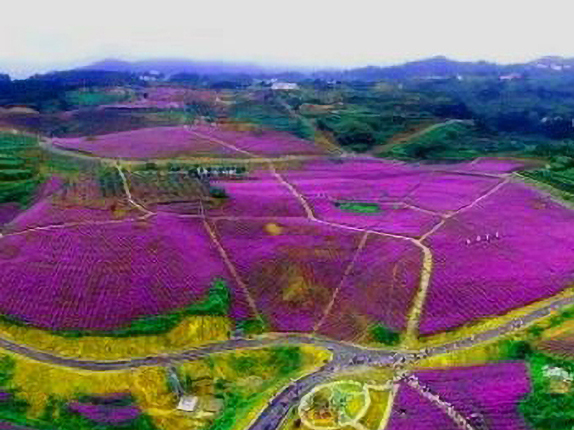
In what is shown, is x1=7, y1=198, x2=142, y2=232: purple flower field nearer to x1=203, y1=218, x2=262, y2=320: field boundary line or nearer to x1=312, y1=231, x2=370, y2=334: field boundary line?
x1=203, y1=218, x2=262, y2=320: field boundary line

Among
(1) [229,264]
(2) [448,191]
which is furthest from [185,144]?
(1) [229,264]

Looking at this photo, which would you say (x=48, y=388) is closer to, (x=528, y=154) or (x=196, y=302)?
(x=196, y=302)

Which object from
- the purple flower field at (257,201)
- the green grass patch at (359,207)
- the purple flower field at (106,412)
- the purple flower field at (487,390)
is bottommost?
the purple flower field at (106,412)

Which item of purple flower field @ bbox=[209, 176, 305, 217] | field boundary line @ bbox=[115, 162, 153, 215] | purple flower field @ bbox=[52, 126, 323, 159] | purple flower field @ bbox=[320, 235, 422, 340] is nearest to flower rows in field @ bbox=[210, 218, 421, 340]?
purple flower field @ bbox=[320, 235, 422, 340]

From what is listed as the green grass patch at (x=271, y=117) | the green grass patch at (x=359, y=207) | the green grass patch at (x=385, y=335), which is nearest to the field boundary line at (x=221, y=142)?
the green grass patch at (x=271, y=117)

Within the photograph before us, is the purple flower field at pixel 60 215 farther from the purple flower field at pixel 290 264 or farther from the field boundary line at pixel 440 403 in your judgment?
the field boundary line at pixel 440 403
